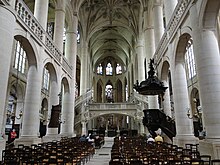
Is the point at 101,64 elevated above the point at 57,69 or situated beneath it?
elevated above

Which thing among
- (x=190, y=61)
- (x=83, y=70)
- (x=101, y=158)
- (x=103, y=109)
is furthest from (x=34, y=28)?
(x=83, y=70)

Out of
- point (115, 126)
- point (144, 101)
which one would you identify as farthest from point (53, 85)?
point (115, 126)

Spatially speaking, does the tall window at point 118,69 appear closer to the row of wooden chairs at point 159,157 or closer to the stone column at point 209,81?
the row of wooden chairs at point 159,157

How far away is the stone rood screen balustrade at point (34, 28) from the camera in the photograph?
9991 mm

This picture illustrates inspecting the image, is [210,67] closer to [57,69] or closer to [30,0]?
[57,69]

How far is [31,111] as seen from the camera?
36.7 ft

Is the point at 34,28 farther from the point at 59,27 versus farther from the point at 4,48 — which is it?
the point at 59,27

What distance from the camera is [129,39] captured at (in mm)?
36156

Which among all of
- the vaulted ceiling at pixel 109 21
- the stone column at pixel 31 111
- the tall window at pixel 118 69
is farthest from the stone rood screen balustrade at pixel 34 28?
the tall window at pixel 118 69

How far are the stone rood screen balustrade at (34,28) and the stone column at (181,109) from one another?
857 cm

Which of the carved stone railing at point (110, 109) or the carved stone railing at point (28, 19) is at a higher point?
the carved stone railing at point (28, 19)

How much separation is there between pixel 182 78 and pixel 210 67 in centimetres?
425

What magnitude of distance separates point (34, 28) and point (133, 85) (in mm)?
11336

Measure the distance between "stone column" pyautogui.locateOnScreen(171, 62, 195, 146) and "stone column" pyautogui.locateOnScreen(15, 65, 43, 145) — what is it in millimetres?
8032
